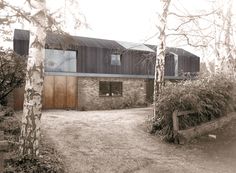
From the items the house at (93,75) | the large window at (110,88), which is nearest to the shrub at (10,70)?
the house at (93,75)

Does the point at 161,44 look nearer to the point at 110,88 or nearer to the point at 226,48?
the point at 226,48

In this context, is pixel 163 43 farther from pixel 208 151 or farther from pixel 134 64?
pixel 134 64

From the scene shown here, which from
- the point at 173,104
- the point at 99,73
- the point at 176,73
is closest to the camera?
the point at 173,104

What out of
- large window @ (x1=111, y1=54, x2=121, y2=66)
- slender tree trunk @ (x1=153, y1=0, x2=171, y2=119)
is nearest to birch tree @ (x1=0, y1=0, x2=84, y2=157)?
slender tree trunk @ (x1=153, y1=0, x2=171, y2=119)

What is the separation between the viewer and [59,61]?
66.7 ft

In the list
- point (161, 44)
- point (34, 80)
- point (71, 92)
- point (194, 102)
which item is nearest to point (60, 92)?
point (71, 92)

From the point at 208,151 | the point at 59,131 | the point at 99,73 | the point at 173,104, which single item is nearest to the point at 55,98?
the point at 99,73

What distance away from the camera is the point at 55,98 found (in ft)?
65.9

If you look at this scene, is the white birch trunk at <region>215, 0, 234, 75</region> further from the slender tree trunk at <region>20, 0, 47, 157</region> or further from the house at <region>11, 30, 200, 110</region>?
the slender tree trunk at <region>20, 0, 47, 157</region>

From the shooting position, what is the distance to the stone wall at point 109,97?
21.2 metres

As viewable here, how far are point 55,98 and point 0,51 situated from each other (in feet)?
24.1

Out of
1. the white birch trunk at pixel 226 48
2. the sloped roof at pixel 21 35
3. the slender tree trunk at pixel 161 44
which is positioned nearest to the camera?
the slender tree trunk at pixel 161 44

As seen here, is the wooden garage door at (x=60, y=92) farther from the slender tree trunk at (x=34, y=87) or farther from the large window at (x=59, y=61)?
the slender tree trunk at (x=34, y=87)

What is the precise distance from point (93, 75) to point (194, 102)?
38.8ft
